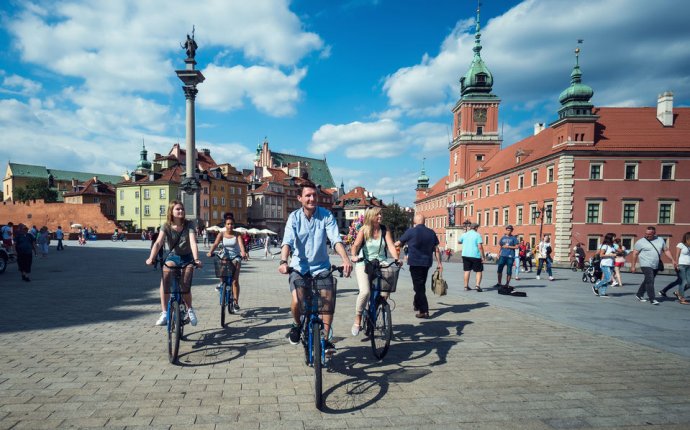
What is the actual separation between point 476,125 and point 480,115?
2.00m

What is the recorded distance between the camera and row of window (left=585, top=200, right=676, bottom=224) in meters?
34.7

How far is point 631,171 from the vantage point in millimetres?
35344

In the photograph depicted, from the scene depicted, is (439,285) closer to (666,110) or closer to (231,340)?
(231,340)

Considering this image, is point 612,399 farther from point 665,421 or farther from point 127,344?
point 127,344

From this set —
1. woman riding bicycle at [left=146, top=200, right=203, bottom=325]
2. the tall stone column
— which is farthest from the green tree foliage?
woman riding bicycle at [left=146, top=200, right=203, bottom=325]

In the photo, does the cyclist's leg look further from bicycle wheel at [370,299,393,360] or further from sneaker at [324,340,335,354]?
sneaker at [324,340,335,354]

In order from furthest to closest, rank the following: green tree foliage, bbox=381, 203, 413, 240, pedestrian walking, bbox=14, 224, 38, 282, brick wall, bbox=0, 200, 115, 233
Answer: green tree foliage, bbox=381, 203, 413, 240 → brick wall, bbox=0, 200, 115, 233 → pedestrian walking, bbox=14, 224, 38, 282

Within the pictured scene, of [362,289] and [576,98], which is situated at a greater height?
[576,98]

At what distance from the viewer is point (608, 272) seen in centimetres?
1033

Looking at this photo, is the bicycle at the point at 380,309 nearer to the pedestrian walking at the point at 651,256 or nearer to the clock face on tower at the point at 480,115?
the pedestrian walking at the point at 651,256

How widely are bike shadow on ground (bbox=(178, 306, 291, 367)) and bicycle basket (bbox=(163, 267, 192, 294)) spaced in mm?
860

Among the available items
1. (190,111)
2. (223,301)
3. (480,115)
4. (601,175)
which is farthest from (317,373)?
(480,115)

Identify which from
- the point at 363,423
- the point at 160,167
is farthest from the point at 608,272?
the point at 160,167

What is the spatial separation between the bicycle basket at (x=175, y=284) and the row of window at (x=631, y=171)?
4072 centimetres
